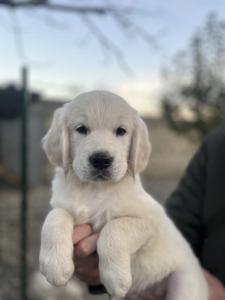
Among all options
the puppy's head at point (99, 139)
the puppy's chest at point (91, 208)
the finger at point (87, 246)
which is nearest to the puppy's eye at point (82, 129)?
the puppy's head at point (99, 139)

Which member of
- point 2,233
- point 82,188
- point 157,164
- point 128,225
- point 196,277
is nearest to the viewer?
point 128,225

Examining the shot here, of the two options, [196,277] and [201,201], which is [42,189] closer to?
[201,201]

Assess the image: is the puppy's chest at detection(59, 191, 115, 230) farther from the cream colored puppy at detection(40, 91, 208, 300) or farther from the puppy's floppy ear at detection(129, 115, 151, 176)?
the puppy's floppy ear at detection(129, 115, 151, 176)

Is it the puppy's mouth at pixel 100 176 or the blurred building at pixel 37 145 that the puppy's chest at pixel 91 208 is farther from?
the blurred building at pixel 37 145

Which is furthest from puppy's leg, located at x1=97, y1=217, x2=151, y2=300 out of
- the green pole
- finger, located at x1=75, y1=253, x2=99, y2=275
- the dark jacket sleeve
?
the green pole

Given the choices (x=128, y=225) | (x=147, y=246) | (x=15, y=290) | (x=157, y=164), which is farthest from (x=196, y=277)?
(x=157, y=164)

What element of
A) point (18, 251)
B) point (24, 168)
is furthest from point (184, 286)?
point (18, 251)
